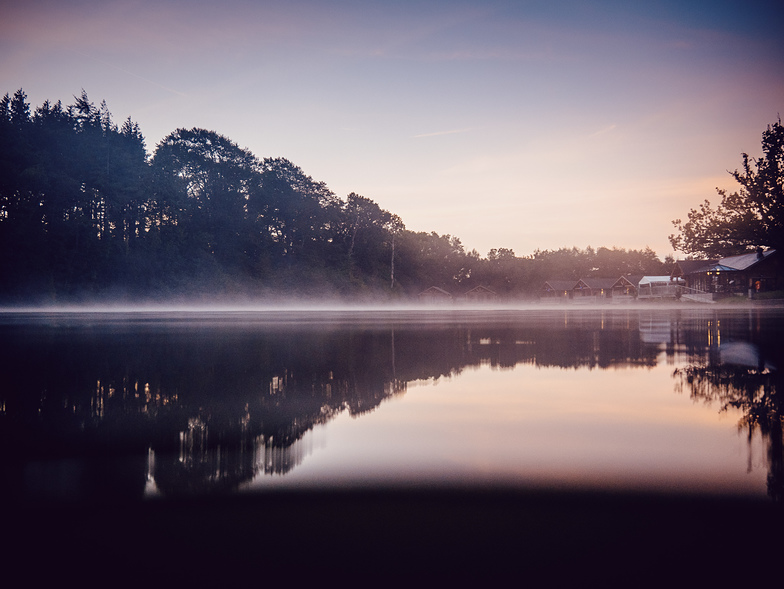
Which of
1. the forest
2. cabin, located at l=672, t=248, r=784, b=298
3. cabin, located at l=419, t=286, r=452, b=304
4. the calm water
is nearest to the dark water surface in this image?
the calm water

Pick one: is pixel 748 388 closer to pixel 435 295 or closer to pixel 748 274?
pixel 748 274

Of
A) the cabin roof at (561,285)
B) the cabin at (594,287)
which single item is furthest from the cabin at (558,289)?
the cabin at (594,287)

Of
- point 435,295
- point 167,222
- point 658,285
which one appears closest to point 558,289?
point 658,285

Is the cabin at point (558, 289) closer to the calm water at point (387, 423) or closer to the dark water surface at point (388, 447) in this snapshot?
the calm water at point (387, 423)

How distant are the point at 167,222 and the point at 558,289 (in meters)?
69.6

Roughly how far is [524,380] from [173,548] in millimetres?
4623

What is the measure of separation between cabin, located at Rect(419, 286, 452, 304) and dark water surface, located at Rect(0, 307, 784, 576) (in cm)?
7312

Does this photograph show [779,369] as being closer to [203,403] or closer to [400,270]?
[203,403]

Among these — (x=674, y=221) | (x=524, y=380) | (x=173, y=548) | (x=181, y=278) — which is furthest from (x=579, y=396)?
(x=674, y=221)

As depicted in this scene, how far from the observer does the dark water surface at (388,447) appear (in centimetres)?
235

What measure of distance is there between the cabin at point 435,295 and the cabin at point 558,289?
25.0 meters

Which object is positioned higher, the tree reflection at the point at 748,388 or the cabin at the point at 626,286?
the cabin at the point at 626,286

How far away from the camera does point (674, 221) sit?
66188mm

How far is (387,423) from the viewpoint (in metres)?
4.06
